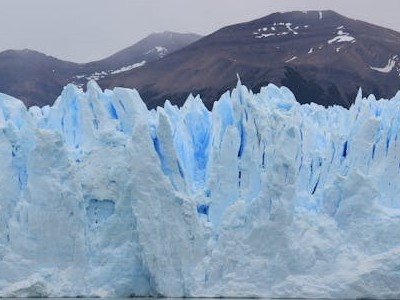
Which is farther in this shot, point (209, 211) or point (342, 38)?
point (342, 38)

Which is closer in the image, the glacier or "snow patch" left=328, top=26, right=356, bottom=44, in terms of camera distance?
the glacier

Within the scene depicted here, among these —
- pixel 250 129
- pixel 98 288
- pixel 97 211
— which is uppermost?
pixel 250 129

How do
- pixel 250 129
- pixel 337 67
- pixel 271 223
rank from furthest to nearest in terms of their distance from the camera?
1. pixel 337 67
2. pixel 250 129
3. pixel 271 223

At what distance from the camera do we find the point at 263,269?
1975 cm

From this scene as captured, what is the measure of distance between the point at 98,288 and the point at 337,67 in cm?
1345

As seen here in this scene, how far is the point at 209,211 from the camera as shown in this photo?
20.8 m

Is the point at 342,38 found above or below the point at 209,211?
above

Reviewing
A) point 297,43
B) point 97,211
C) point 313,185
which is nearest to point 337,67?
point 297,43

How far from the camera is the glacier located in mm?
19766

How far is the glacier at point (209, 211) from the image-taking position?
19.8m

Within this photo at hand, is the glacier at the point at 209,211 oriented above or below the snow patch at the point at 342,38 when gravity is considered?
below

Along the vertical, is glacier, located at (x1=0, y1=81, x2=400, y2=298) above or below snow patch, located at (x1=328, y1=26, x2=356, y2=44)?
below

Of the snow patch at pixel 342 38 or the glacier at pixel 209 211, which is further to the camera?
the snow patch at pixel 342 38

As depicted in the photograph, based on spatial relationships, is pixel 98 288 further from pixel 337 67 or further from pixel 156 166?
pixel 337 67
